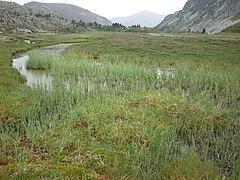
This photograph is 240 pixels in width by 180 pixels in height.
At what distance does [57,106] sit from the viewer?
13.1m

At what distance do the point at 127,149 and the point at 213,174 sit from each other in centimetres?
302

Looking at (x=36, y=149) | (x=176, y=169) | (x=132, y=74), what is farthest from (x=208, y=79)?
(x=36, y=149)

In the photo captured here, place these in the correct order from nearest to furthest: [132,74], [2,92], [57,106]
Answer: [57,106], [2,92], [132,74]

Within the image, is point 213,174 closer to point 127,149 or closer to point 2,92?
point 127,149

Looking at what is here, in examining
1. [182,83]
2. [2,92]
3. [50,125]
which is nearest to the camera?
[50,125]

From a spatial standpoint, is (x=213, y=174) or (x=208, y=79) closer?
(x=213, y=174)

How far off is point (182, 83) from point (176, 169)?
1231 cm

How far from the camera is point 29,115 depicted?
40.0 feet

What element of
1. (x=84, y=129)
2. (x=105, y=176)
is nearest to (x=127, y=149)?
(x=105, y=176)

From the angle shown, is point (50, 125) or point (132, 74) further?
point (132, 74)

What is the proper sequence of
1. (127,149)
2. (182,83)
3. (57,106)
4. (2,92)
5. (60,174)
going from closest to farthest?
(60,174), (127,149), (57,106), (2,92), (182,83)

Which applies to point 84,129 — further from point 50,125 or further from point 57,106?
point 57,106

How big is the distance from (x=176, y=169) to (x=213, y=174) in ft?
3.48

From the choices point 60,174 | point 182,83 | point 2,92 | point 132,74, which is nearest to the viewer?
point 60,174
